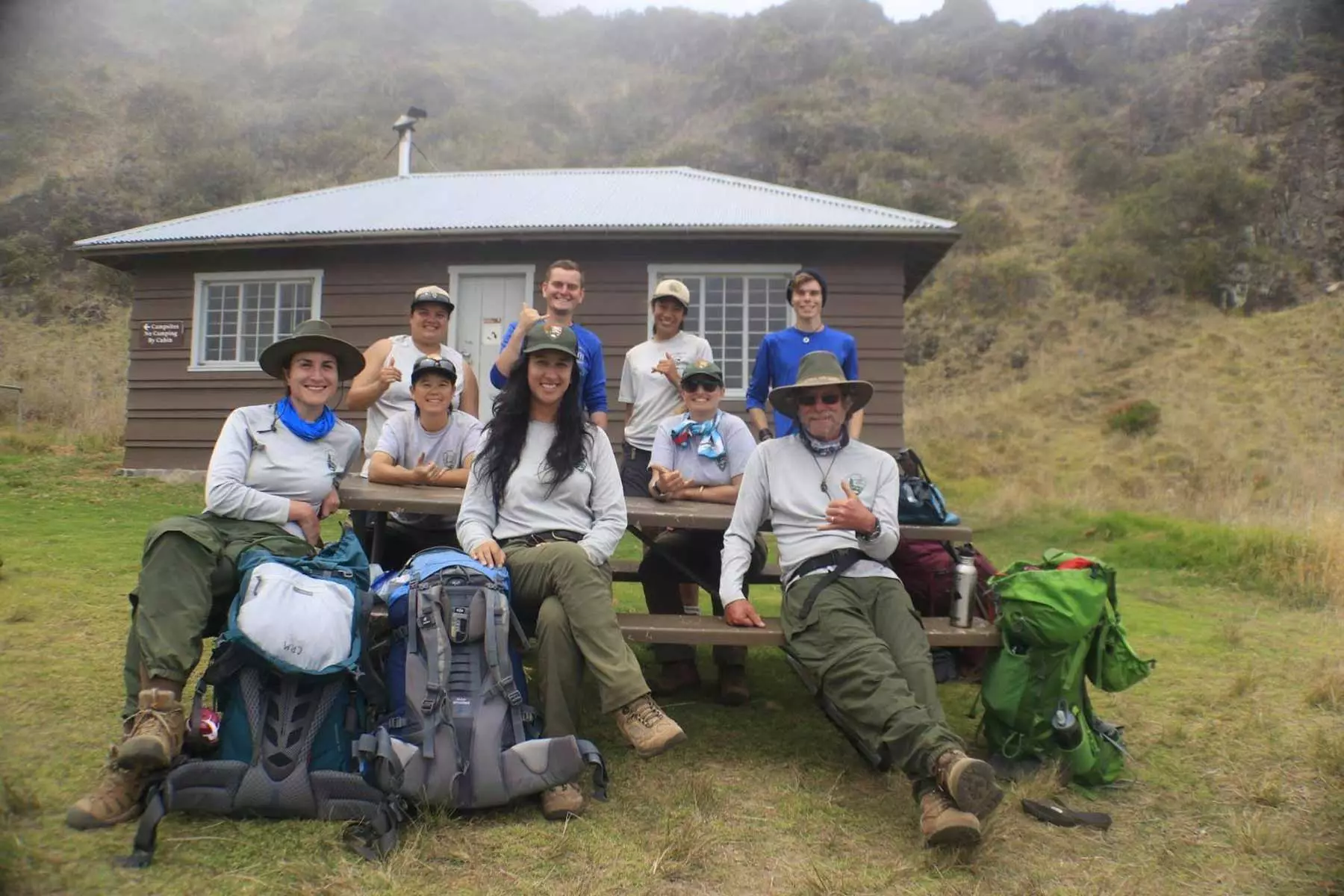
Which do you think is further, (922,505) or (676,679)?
(676,679)

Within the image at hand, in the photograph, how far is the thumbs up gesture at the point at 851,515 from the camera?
3.32 m

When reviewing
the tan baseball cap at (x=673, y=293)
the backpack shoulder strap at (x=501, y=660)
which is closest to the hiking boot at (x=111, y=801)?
the backpack shoulder strap at (x=501, y=660)

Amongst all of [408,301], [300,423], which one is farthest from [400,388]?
[408,301]

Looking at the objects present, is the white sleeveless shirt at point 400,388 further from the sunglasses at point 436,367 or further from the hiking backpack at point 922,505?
the hiking backpack at point 922,505

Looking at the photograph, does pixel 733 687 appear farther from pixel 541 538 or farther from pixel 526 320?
pixel 526 320

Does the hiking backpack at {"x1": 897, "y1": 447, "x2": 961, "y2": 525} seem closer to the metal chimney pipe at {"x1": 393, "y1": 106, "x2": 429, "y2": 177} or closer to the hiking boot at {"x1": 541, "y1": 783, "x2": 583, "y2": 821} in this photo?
the hiking boot at {"x1": 541, "y1": 783, "x2": 583, "y2": 821}

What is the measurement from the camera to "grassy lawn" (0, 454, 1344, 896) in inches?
93.7

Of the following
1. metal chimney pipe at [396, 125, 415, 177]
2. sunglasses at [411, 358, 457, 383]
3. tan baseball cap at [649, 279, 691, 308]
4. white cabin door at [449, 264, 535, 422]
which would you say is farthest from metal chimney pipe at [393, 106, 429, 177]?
sunglasses at [411, 358, 457, 383]

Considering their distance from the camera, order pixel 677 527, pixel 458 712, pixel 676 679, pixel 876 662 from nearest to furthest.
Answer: pixel 458 712
pixel 876 662
pixel 677 527
pixel 676 679

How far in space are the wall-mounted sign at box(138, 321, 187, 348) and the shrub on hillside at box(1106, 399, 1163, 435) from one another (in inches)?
647

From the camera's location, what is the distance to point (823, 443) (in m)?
3.63

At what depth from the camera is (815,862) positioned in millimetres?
2582

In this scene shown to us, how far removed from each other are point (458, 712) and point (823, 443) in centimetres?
182

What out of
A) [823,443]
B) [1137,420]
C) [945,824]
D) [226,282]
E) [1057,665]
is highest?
[226,282]
